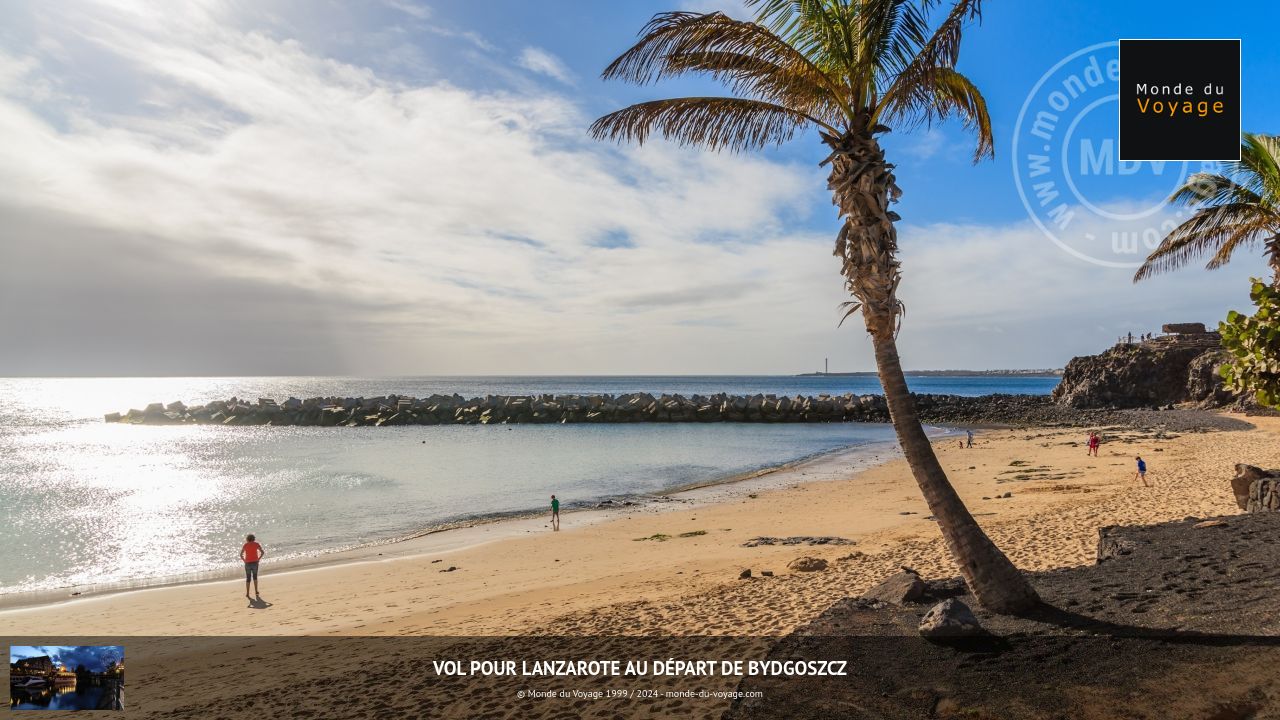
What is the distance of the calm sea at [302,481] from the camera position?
18.8 meters

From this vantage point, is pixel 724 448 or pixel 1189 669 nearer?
pixel 1189 669

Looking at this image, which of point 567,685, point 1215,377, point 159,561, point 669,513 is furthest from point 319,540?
point 1215,377

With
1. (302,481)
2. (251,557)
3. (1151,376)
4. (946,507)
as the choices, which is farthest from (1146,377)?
(251,557)

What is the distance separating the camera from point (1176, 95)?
11.5 meters

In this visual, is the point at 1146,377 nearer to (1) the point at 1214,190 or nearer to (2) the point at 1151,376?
(2) the point at 1151,376

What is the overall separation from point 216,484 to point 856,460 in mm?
30967

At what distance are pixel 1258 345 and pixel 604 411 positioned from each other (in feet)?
183

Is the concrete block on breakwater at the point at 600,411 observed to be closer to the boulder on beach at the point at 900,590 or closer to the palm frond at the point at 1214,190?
the palm frond at the point at 1214,190

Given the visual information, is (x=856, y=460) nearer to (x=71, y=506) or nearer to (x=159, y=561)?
(x=159, y=561)

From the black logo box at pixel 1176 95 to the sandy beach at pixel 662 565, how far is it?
23.4ft

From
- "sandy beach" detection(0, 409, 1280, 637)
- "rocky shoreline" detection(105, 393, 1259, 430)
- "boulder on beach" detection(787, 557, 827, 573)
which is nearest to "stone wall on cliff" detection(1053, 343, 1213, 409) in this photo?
"rocky shoreline" detection(105, 393, 1259, 430)

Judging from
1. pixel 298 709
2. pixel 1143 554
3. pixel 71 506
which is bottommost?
pixel 71 506

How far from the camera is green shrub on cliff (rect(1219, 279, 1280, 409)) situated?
24.7ft

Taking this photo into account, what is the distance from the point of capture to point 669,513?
2112cm
